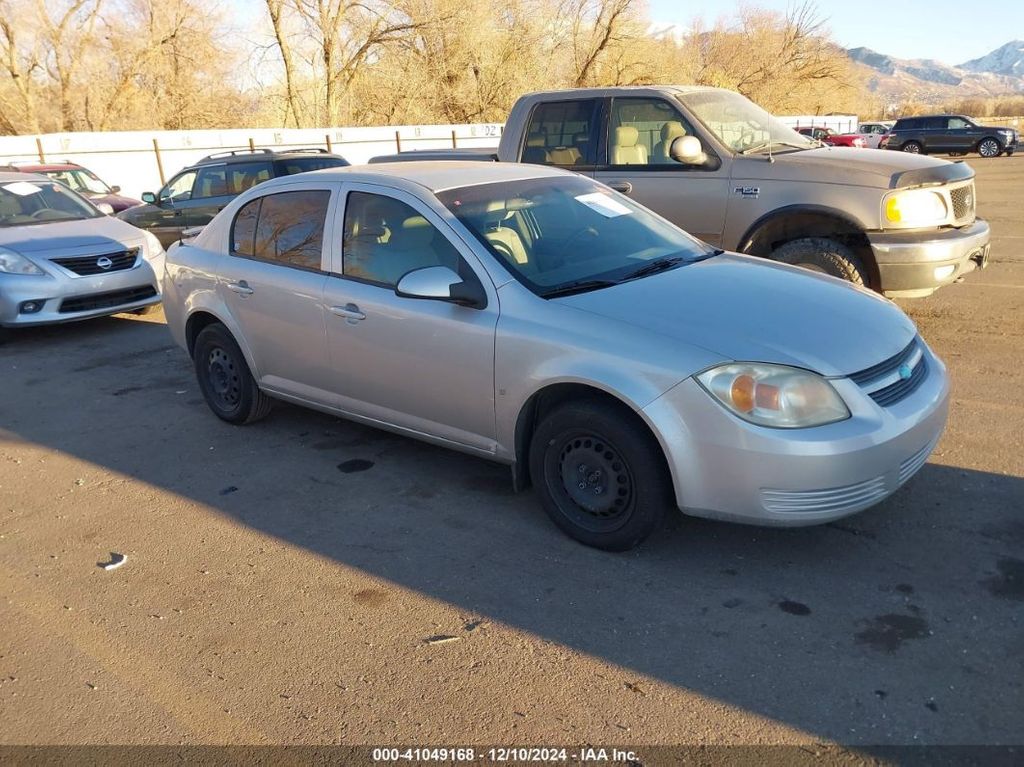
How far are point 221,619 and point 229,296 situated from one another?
2.44 m

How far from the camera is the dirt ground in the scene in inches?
109

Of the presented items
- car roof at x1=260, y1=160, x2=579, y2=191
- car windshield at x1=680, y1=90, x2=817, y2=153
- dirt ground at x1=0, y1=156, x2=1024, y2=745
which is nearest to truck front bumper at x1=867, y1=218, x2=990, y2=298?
dirt ground at x1=0, y1=156, x2=1024, y2=745

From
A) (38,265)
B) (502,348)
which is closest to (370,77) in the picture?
(38,265)

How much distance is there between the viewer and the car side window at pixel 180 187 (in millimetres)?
12422

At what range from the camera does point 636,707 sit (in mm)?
2766

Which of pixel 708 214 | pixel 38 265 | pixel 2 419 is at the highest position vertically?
pixel 708 214

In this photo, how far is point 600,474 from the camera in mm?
3645

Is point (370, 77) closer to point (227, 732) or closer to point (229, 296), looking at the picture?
point (229, 296)

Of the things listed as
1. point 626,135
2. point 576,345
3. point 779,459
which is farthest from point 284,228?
point 626,135

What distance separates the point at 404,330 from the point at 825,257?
12.1 ft

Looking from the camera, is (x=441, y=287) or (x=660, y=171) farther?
(x=660, y=171)

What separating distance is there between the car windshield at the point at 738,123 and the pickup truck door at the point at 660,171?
21cm

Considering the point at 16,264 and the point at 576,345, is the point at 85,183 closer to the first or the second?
the point at 16,264

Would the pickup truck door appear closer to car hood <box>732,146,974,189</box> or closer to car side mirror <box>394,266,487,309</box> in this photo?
car hood <box>732,146,974,189</box>
